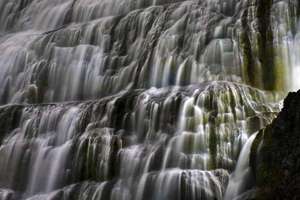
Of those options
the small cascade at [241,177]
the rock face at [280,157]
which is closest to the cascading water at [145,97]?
the small cascade at [241,177]

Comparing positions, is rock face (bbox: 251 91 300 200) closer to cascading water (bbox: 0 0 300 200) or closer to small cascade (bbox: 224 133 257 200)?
small cascade (bbox: 224 133 257 200)

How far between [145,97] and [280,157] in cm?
606

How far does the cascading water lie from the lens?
15641mm

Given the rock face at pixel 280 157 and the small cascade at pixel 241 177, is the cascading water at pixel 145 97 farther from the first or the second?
the rock face at pixel 280 157

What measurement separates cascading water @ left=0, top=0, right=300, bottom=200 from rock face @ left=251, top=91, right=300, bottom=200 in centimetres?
160

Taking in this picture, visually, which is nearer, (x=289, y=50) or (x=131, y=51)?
Answer: (x=289, y=50)

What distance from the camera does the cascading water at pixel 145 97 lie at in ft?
51.3

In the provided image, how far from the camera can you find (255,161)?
1359cm

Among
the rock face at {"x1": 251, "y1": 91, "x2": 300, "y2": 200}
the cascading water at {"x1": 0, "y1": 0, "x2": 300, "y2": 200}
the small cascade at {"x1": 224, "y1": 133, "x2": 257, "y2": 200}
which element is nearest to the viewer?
the rock face at {"x1": 251, "y1": 91, "x2": 300, "y2": 200}

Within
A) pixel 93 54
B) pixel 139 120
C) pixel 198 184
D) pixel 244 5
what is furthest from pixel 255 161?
pixel 93 54

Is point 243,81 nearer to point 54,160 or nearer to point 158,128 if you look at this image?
point 158,128

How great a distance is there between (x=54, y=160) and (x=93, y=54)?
638 cm

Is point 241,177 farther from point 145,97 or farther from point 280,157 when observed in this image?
point 145,97

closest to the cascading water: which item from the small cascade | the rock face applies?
the small cascade
